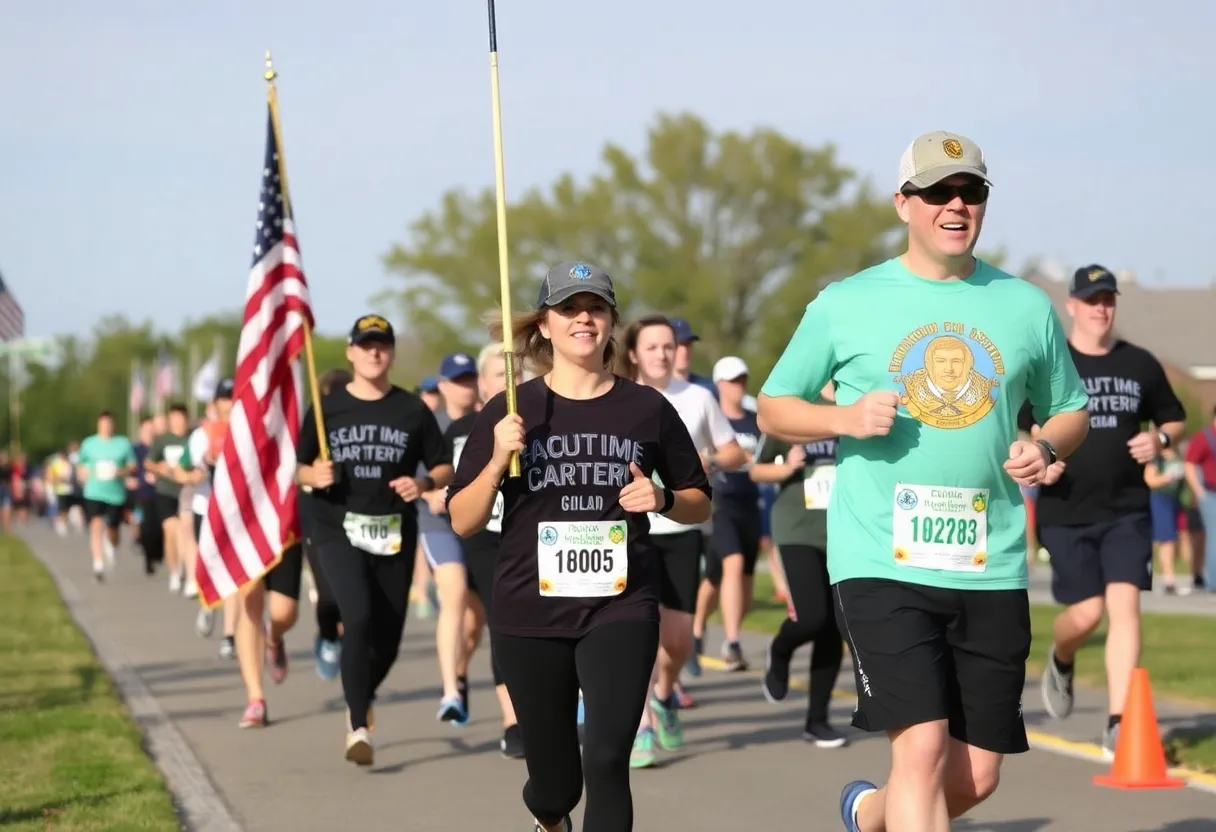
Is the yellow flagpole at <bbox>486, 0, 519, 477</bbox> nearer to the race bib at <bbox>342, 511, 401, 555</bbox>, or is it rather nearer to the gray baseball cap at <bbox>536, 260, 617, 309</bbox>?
the gray baseball cap at <bbox>536, 260, 617, 309</bbox>

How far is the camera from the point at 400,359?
124 m

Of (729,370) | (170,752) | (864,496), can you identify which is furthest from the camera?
(729,370)

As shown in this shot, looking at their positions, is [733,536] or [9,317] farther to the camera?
[9,317]

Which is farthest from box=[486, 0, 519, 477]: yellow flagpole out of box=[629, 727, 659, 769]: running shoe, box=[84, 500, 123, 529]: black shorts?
box=[84, 500, 123, 529]: black shorts

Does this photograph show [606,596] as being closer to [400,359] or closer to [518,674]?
[518,674]

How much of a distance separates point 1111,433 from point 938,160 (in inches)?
163

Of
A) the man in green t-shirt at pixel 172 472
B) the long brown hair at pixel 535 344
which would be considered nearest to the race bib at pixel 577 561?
the long brown hair at pixel 535 344

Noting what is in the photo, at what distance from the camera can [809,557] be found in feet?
34.3

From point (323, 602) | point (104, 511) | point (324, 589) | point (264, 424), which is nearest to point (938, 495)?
point (324, 589)

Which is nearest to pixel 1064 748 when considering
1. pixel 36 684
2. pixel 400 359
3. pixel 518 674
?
pixel 518 674

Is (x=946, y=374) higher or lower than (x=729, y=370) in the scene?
higher

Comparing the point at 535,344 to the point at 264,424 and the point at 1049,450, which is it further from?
the point at 264,424

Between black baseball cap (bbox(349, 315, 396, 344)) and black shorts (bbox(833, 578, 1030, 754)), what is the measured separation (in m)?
4.84

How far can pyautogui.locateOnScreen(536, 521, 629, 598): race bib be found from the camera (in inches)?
250
